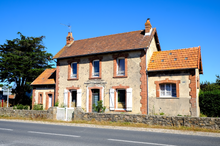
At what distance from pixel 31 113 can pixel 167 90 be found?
11.5m

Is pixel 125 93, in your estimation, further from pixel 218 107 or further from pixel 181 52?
pixel 218 107

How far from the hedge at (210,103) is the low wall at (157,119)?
496 cm

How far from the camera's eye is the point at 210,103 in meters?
Result: 15.5

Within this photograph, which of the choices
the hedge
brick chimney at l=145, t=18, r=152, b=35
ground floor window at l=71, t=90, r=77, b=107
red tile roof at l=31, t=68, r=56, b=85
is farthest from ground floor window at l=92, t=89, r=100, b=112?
the hedge

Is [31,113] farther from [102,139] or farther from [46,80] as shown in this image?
[102,139]

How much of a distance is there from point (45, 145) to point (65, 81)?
14.5 m

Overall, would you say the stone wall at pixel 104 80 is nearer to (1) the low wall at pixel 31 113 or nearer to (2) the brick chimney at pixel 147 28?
(2) the brick chimney at pixel 147 28

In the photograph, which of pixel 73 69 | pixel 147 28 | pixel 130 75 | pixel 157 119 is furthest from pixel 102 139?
pixel 73 69

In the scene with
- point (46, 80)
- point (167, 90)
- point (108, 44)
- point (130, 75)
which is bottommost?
point (167, 90)

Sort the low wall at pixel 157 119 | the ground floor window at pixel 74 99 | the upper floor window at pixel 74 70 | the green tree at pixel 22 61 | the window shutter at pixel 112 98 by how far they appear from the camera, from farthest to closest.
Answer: the green tree at pixel 22 61
the upper floor window at pixel 74 70
the ground floor window at pixel 74 99
the window shutter at pixel 112 98
the low wall at pixel 157 119

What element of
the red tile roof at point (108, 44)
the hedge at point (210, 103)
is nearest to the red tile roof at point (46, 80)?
the red tile roof at point (108, 44)

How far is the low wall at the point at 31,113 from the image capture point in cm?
1617

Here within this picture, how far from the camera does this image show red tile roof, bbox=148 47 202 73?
1597 centimetres

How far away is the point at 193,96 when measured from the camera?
15305 mm
